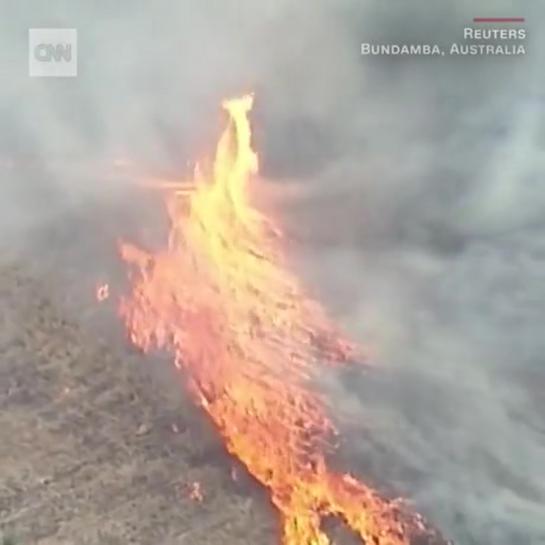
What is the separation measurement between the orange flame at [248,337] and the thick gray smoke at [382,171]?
0.03 m

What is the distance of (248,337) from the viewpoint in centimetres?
123

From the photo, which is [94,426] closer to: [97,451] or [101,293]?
[97,451]

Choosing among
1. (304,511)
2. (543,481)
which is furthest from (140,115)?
(543,481)

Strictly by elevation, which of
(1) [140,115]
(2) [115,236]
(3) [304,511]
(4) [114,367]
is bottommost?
(3) [304,511]

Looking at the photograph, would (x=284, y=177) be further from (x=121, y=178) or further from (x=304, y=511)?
(x=304, y=511)

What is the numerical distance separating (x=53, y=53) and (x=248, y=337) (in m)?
0.36

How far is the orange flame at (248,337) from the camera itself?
1.22 metres

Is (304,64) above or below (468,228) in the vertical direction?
above

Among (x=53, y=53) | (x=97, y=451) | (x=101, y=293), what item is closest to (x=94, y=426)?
(x=97, y=451)

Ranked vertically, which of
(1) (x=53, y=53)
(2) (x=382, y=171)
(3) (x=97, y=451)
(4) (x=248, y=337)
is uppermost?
(1) (x=53, y=53)

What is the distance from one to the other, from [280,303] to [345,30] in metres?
0.29

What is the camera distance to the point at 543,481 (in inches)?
47.8

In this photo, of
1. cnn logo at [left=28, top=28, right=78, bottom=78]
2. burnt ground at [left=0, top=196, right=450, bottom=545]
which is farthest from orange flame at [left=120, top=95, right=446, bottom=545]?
cnn logo at [left=28, top=28, right=78, bottom=78]

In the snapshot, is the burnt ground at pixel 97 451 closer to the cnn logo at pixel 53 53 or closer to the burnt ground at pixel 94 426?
the burnt ground at pixel 94 426
